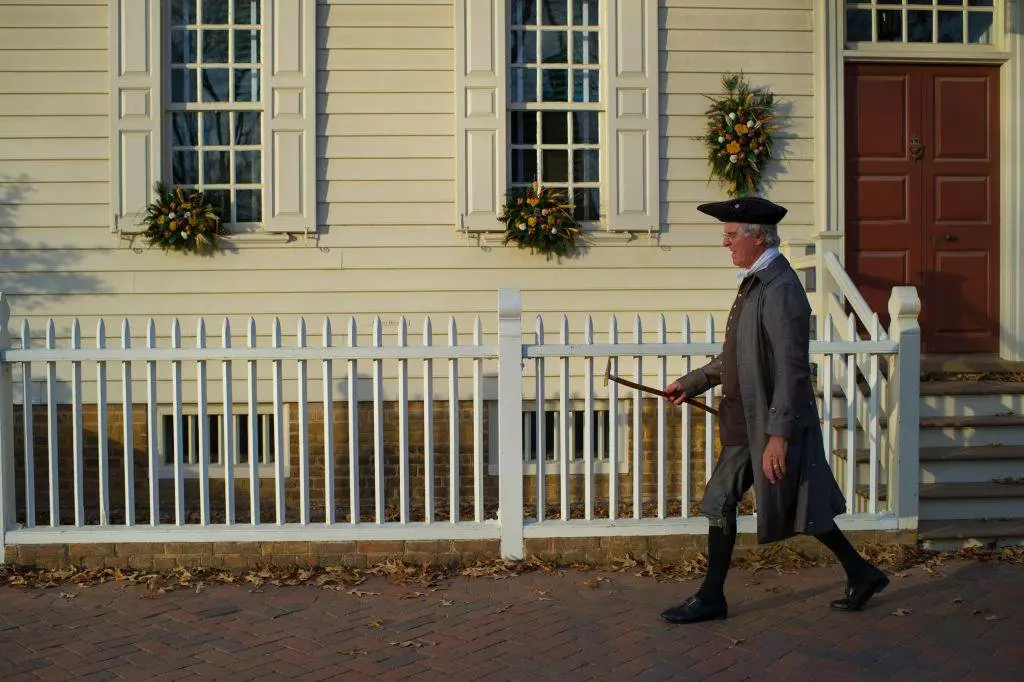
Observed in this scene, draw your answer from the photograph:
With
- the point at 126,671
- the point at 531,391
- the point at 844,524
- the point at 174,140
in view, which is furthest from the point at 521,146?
the point at 126,671

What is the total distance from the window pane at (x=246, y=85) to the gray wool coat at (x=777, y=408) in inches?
195

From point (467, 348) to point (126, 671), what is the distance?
2458 mm

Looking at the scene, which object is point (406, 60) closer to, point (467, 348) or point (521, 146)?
point (521, 146)

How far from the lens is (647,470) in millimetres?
7918

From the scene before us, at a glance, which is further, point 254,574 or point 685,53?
point 685,53

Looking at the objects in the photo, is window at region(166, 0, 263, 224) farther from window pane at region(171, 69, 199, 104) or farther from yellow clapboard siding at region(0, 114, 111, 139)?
yellow clapboard siding at region(0, 114, 111, 139)

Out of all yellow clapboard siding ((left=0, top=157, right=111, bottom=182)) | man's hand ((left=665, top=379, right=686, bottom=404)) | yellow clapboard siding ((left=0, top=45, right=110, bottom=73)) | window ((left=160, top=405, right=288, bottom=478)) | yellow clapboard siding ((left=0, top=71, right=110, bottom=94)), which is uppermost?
yellow clapboard siding ((left=0, top=45, right=110, bottom=73))

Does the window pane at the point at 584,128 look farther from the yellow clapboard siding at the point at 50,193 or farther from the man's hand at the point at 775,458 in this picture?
the man's hand at the point at 775,458

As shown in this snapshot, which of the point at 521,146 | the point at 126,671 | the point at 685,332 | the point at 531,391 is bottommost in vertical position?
the point at 126,671

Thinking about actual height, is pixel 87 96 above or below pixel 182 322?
above

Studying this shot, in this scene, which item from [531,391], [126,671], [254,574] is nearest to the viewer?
[126,671]

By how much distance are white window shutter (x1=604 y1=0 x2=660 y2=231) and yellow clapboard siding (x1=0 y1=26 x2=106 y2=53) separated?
4028 millimetres

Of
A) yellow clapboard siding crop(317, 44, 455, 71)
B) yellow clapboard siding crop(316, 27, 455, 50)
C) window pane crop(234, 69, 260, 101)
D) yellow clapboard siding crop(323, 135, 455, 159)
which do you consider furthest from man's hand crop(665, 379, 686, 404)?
window pane crop(234, 69, 260, 101)

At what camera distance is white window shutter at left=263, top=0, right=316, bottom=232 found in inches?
308
